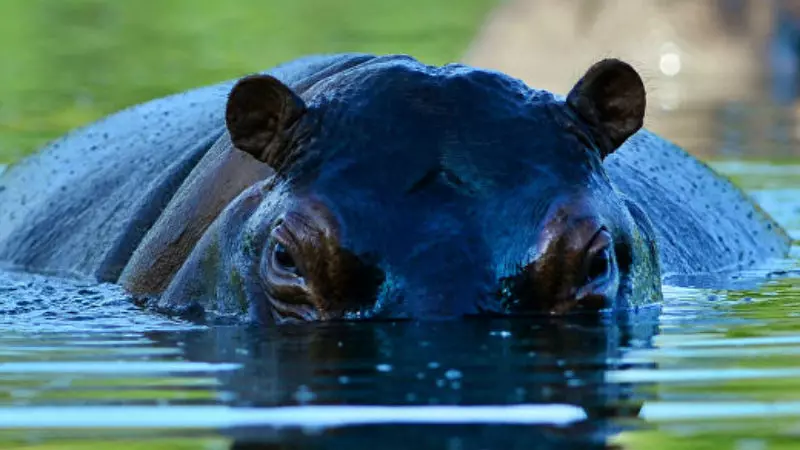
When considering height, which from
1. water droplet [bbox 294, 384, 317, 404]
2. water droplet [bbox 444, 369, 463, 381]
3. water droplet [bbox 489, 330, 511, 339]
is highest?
water droplet [bbox 489, 330, 511, 339]

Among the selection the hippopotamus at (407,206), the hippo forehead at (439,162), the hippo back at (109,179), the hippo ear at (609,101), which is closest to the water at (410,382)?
the hippopotamus at (407,206)

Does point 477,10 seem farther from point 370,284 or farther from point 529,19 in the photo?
point 370,284

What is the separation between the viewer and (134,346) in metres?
6.06

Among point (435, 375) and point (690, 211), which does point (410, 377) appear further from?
point (690, 211)

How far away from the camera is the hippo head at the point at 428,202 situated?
19.1 ft

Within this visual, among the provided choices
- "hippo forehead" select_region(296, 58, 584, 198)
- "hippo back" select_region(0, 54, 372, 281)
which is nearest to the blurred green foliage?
"hippo back" select_region(0, 54, 372, 281)

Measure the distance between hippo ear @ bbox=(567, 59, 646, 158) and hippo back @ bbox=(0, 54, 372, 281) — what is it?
1287 millimetres

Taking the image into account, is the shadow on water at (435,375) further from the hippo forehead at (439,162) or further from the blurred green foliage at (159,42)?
the blurred green foliage at (159,42)

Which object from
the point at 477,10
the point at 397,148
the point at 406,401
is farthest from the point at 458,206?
the point at 477,10

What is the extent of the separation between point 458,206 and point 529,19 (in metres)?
14.8

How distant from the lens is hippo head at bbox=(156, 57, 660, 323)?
584cm

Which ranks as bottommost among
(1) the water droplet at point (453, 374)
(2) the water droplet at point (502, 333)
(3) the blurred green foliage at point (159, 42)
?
(1) the water droplet at point (453, 374)

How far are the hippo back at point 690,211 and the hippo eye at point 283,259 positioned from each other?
2.05 metres

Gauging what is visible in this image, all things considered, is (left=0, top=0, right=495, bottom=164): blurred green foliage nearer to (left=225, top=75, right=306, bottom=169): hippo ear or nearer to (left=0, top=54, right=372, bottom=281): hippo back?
(left=0, top=54, right=372, bottom=281): hippo back
